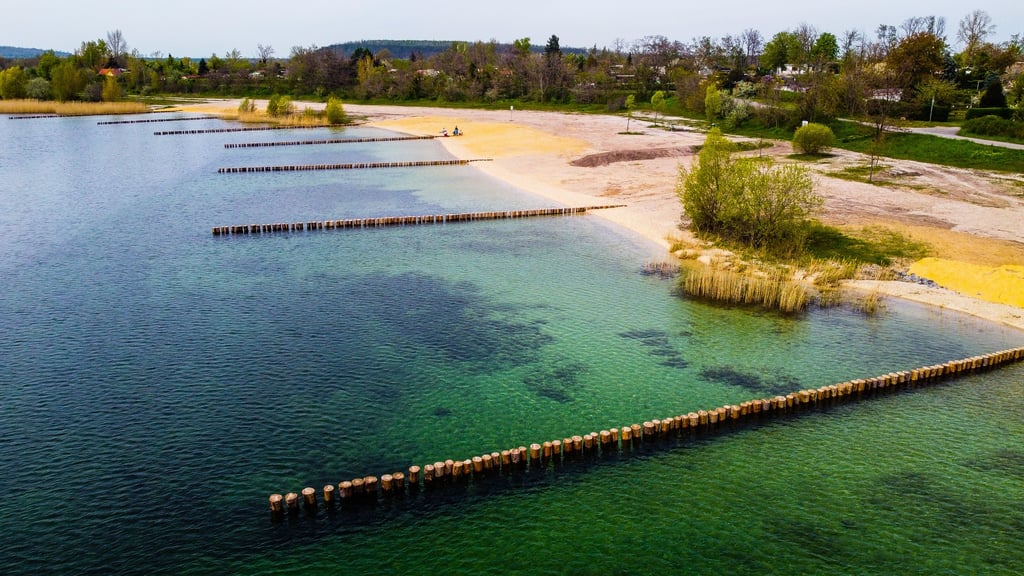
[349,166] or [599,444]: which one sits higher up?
[349,166]

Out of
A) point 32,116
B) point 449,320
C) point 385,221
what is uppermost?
point 32,116

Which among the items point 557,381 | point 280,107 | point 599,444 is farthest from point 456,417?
point 280,107

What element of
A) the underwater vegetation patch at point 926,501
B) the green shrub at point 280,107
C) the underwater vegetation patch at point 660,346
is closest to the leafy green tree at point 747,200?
the underwater vegetation patch at point 660,346

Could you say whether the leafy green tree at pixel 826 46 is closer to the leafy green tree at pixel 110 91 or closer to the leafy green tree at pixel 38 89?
the leafy green tree at pixel 110 91

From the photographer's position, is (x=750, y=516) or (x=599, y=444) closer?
(x=750, y=516)

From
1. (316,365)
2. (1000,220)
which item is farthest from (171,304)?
(1000,220)

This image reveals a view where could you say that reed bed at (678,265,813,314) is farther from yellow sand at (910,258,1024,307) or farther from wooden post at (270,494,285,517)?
wooden post at (270,494,285,517)

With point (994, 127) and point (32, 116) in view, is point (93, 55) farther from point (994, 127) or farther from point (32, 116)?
point (994, 127)
